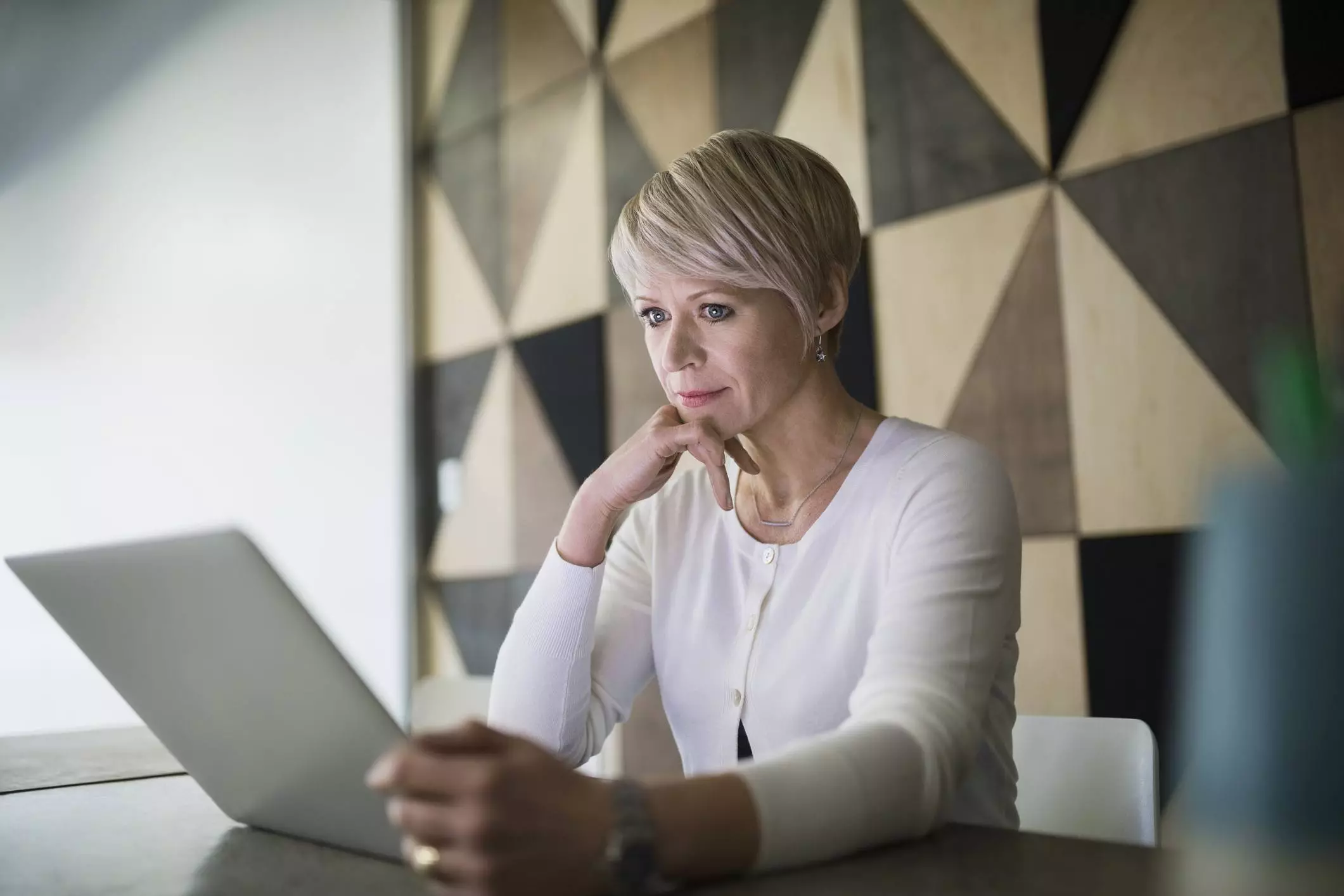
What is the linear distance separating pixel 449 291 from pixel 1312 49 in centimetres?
276

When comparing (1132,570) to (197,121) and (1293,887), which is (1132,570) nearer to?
(1293,887)

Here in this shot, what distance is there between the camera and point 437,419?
12.9 ft

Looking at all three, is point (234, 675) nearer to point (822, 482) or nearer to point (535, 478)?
point (822, 482)

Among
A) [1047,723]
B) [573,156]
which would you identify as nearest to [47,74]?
[573,156]

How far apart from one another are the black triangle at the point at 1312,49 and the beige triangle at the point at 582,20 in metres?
2.03

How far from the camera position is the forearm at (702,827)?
2.27 ft

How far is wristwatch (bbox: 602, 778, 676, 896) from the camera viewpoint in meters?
0.68

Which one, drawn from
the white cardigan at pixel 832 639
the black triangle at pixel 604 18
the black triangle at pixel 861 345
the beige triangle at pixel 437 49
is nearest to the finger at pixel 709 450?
the white cardigan at pixel 832 639

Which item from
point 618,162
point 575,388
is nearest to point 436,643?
point 575,388

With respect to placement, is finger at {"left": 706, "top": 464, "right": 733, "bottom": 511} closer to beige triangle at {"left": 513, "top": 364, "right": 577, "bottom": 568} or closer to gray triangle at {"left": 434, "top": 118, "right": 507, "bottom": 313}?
beige triangle at {"left": 513, "top": 364, "right": 577, "bottom": 568}

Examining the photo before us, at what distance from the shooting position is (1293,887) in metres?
0.67

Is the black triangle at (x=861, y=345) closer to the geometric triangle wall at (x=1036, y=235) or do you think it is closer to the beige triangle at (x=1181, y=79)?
the geometric triangle wall at (x=1036, y=235)

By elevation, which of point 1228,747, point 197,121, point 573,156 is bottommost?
point 1228,747

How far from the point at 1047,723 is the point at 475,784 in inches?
39.1
